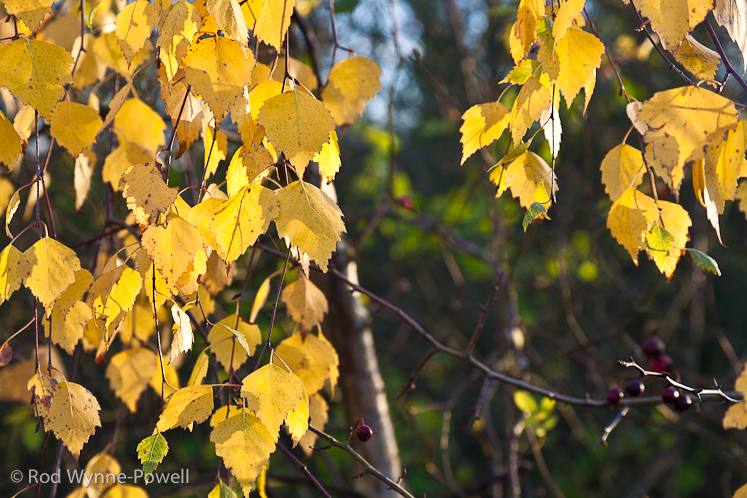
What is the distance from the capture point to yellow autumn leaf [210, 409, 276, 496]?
0.49 metres

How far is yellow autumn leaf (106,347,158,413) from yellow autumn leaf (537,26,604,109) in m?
0.76

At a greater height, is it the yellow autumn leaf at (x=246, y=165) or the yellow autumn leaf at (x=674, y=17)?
the yellow autumn leaf at (x=674, y=17)

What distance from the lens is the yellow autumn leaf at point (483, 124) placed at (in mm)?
652

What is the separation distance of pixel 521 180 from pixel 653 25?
20 centimetres

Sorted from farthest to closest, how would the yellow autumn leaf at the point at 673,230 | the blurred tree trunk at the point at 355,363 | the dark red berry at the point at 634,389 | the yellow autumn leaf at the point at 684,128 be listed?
the blurred tree trunk at the point at 355,363, the dark red berry at the point at 634,389, the yellow autumn leaf at the point at 673,230, the yellow autumn leaf at the point at 684,128

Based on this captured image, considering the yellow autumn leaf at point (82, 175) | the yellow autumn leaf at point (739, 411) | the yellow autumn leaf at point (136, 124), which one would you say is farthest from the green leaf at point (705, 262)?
the yellow autumn leaf at point (82, 175)

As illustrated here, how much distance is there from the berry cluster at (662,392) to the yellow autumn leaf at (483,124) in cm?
55

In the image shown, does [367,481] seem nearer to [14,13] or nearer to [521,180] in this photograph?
[521,180]

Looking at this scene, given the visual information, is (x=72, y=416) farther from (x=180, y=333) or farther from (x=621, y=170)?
(x=621, y=170)

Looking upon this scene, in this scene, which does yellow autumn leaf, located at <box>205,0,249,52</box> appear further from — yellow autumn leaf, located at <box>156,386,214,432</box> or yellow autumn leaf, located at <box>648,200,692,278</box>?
yellow autumn leaf, located at <box>648,200,692,278</box>

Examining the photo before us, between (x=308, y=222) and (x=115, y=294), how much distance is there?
0.80ft

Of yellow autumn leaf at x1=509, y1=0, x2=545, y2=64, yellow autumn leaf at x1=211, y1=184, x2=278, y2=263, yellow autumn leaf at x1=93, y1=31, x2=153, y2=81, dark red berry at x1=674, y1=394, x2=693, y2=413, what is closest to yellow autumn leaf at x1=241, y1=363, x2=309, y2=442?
yellow autumn leaf at x1=211, y1=184, x2=278, y2=263

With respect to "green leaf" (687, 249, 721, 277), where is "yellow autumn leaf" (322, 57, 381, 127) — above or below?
above

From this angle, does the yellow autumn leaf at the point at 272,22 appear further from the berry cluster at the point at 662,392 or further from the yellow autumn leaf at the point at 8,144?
the berry cluster at the point at 662,392
